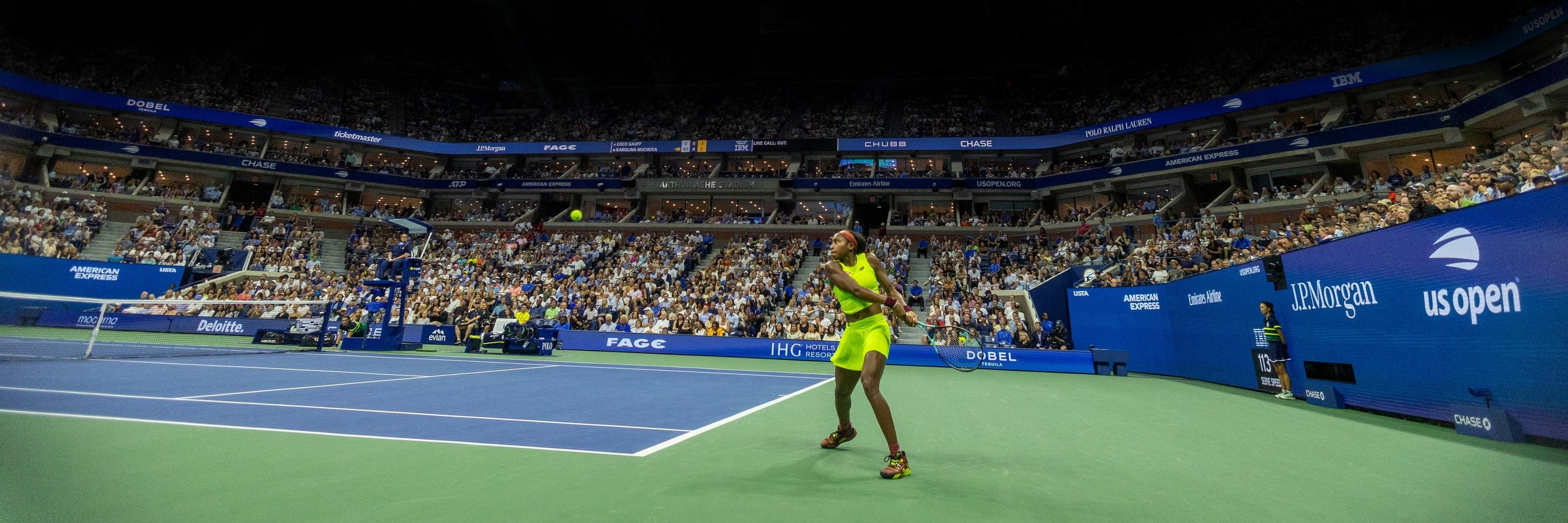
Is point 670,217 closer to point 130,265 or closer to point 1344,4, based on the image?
point 130,265

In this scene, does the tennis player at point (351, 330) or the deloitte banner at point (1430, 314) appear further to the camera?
the tennis player at point (351, 330)

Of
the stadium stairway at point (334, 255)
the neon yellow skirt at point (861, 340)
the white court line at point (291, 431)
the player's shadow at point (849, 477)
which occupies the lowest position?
the player's shadow at point (849, 477)

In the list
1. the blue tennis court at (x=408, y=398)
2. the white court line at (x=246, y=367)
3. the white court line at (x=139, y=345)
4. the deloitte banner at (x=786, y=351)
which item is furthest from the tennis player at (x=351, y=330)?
the white court line at (x=246, y=367)

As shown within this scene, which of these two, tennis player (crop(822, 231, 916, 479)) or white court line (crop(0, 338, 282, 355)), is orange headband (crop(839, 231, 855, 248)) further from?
Result: white court line (crop(0, 338, 282, 355))

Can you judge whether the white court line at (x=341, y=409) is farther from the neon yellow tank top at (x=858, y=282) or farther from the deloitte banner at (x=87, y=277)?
the deloitte banner at (x=87, y=277)

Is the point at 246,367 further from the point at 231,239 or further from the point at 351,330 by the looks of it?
the point at 231,239

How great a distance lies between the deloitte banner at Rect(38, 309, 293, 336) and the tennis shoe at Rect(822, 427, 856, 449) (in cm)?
2420

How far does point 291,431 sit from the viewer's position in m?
5.16

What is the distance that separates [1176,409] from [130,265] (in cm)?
3720

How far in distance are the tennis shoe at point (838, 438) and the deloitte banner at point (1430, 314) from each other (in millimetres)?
7348

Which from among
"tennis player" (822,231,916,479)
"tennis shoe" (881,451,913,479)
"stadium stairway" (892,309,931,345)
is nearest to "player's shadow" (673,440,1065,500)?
"tennis shoe" (881,451,913,479)

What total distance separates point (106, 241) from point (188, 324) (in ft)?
52.0

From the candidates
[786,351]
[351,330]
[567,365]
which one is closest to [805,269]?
[786,351]

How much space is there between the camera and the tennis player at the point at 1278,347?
1025 centimetres
